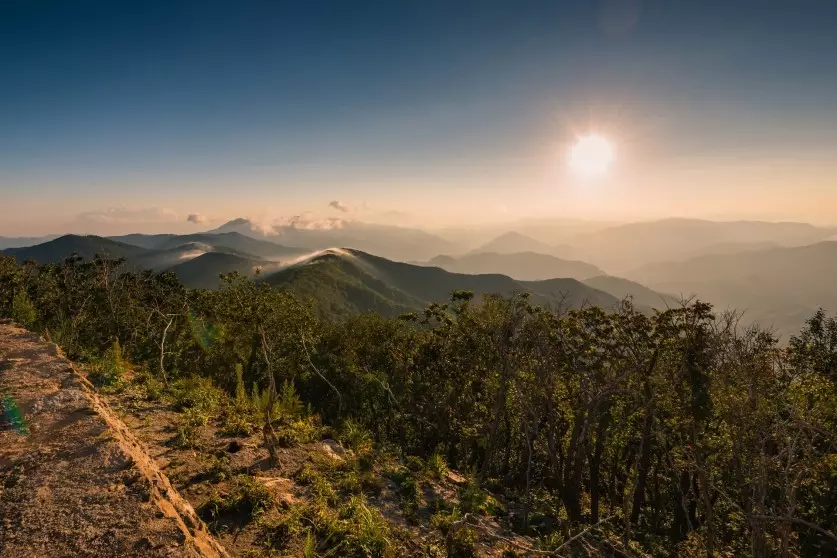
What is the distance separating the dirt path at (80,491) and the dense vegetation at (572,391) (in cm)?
315

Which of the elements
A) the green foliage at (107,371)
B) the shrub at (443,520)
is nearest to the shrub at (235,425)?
the green foliage at (107,371)

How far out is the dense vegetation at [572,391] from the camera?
1598 cm

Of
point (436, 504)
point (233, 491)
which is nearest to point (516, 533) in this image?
point (436, 504)

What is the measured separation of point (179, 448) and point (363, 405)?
2770 cm

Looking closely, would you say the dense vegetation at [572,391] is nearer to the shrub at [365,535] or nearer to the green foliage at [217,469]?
the green foliage at [217,469]

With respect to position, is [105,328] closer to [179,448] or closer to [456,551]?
[179,448]

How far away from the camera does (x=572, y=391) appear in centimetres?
2355

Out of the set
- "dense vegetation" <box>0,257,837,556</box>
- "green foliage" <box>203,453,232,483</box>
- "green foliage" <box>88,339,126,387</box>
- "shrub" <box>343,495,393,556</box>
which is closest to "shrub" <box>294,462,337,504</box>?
"shrub" <box>343,495,393,556</box>

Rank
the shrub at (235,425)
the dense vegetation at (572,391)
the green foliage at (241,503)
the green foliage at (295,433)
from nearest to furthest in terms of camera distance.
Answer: the green foliage at (241,503), the shrub at (235,425), the green foliage at (295,433), the dense vegetation at (572,391)

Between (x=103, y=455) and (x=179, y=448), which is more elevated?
(x=103, y=455)

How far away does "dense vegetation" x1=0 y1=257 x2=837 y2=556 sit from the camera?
15977 millimetres

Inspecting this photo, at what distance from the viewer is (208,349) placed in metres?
30.1

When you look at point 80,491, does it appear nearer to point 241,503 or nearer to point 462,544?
point 241,503

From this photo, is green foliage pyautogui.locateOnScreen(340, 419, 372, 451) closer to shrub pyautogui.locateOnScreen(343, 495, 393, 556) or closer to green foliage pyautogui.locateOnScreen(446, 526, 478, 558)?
shrub pyautogui.locateOnScreen(343, 495, 393, 556)
